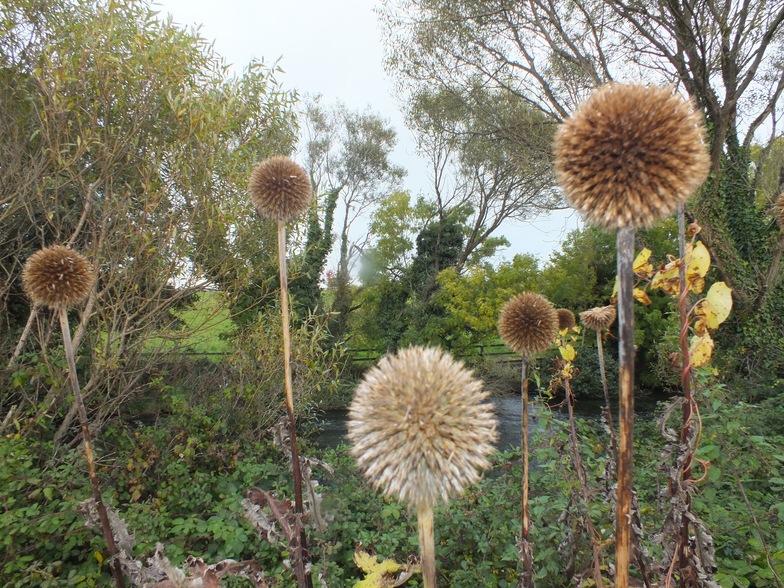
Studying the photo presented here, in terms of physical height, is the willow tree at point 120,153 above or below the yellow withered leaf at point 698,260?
above

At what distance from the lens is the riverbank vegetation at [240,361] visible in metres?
2.68

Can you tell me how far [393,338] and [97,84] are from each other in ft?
50.9

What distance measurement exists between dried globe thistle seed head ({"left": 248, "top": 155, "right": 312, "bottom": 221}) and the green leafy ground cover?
2.13 m

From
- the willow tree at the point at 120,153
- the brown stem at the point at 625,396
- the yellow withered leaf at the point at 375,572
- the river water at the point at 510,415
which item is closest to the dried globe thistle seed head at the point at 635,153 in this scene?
the brown stem at the point at 625,396

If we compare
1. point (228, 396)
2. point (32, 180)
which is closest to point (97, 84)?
point (32, 180)

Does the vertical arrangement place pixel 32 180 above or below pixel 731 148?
below

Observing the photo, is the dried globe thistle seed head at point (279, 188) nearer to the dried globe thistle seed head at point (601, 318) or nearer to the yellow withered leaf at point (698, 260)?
the yellow withered leaf at point (698, 260)

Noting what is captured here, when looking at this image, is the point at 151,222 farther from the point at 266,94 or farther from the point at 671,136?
the point at 671,136

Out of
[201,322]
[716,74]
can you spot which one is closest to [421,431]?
[201,322]

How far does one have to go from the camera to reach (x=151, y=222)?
493cm

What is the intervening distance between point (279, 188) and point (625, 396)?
2.29m

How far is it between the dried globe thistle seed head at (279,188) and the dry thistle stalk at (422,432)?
1.58 meters

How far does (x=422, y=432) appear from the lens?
141cm

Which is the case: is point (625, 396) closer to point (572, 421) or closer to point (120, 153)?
point (572, 421)
